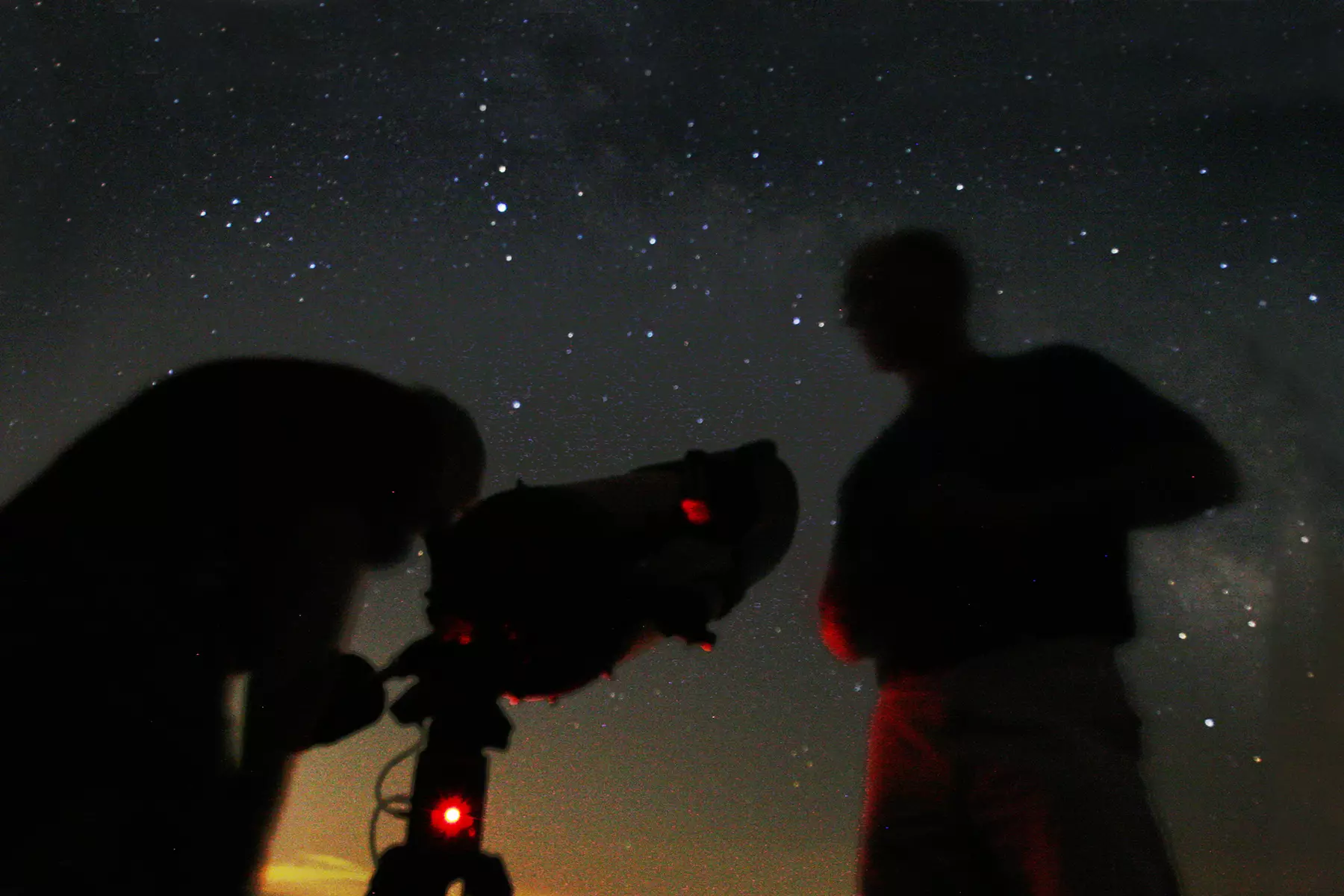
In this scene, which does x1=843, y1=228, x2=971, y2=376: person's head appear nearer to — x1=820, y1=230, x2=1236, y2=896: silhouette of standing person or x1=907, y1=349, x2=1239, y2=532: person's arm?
x1=820, y1=230, x2=1236, y2=896: silhouette of standing person

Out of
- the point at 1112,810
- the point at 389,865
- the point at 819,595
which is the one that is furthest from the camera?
the point at 819,595

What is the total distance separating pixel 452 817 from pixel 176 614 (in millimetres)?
443

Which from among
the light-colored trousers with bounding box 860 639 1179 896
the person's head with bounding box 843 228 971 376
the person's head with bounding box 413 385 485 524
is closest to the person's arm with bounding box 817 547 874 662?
the light-colored trousers with bounding box 860 639 1179 896

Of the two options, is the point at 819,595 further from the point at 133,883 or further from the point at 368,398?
the point at 133,883

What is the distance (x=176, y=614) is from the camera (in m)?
1.02

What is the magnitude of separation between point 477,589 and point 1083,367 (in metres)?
0.98

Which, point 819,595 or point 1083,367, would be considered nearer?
point 1083,367

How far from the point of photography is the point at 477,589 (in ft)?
2.94

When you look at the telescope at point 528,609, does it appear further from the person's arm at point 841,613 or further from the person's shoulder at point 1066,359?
the person's shoulder at point 1066,359

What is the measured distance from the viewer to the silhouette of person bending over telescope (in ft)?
3.24

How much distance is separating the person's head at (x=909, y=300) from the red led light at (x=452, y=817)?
3.31 feet

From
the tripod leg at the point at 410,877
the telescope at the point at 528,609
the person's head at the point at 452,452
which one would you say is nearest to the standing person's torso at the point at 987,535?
the telescope at the point at 528,609

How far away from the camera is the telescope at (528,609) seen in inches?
33.5

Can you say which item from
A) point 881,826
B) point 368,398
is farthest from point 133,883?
point 881,826
